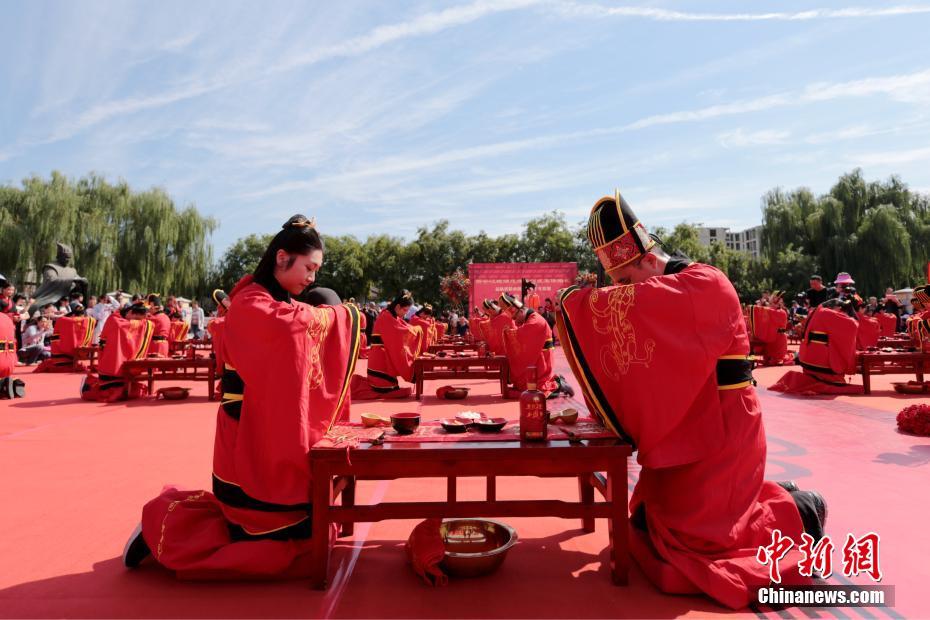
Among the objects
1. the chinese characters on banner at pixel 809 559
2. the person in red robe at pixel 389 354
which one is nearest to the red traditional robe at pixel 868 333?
the person in red robe at pixel 389 354

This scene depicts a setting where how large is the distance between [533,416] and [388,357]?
6.82m

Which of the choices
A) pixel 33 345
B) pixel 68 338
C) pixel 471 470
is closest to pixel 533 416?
pixel 471 470

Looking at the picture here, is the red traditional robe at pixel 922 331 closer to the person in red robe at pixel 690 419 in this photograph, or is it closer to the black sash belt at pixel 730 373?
the person in red robe at pixel 690 419

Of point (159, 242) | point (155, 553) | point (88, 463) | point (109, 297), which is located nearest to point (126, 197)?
point (159, 242)

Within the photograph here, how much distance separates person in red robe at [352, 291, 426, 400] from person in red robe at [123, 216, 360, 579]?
20.7ft

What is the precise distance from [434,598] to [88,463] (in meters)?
4.12

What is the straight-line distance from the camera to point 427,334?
1425cm

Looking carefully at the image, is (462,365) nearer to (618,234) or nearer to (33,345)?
(618,234)

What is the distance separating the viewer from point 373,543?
335cm

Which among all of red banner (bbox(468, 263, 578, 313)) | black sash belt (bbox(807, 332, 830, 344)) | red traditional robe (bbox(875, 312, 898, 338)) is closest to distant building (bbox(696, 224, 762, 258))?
red banner (bbox(468, 263, 578, 313))

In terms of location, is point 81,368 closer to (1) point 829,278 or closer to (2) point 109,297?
(2) point 109,297

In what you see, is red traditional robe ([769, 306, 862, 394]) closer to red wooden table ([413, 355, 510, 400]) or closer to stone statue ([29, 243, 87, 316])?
red wooden table ([413, 355, 510, 400])

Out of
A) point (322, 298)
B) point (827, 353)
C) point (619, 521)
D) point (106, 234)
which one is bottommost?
point (619, 521)

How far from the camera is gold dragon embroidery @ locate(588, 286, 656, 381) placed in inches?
106
